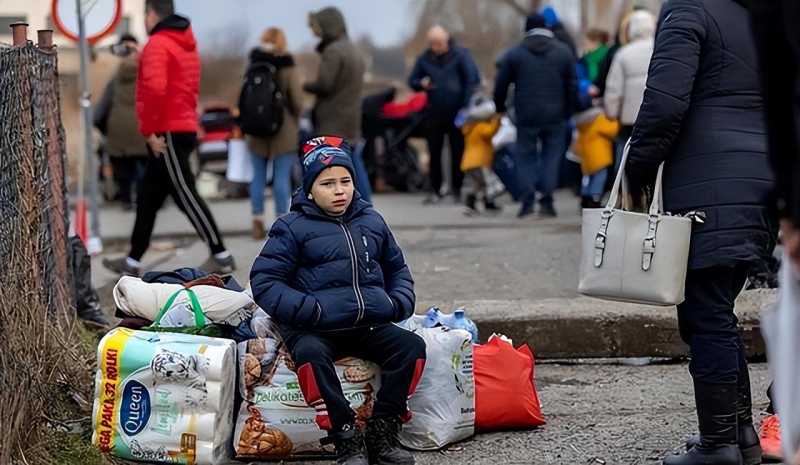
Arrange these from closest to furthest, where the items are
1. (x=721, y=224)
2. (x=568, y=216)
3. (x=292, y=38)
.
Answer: (x=721, y=224) < (x=568, y=216) < (x=292, y=38)

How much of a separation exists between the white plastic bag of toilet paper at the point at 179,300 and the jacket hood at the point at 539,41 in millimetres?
6879

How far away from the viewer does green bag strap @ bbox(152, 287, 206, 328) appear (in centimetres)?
522

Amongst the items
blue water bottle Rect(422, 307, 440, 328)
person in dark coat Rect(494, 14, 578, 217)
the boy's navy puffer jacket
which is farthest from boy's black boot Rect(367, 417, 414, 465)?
person in dark coat Rect(494, 14, 578, 217)

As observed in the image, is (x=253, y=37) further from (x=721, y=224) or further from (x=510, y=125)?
(x=721, y=224)

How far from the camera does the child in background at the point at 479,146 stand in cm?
1291

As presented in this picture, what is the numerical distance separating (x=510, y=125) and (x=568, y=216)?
1.37 meters

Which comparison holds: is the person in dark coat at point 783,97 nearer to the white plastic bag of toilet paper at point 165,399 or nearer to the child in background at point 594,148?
the white plastic bag of toilet paper at point 165,399

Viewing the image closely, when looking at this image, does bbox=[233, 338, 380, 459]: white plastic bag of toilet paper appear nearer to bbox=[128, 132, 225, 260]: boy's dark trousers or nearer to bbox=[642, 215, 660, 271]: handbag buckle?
bbox=[642, 215, 660, 271]: handbag buckle

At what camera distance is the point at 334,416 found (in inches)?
188

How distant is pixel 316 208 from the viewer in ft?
16.5

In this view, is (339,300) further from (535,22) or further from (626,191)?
(535,22)

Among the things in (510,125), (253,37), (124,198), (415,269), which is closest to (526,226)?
(510,125)

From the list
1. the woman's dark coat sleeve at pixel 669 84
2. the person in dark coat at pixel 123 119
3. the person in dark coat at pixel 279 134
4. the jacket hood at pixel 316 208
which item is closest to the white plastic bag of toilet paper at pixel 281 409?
the jacket hood at pixel 316 208

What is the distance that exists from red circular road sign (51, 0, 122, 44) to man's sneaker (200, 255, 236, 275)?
265 cm
